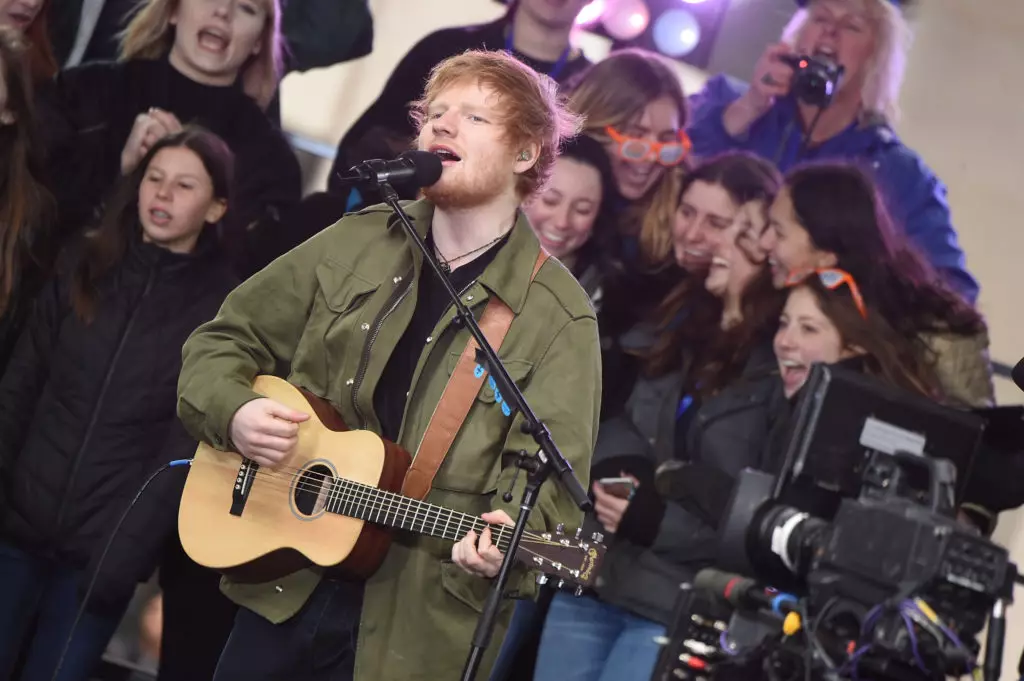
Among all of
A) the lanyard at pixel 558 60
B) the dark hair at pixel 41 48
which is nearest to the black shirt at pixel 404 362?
the lanyard at pixel 558 60

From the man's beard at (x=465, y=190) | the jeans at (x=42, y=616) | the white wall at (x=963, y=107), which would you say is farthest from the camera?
the white wall at (x=963, y=107)

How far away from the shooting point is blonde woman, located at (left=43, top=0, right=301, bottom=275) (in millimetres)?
5496

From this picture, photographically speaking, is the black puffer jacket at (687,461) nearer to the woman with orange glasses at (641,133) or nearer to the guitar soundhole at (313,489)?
the woman with orange glasses at (641,133)

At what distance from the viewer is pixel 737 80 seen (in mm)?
5418

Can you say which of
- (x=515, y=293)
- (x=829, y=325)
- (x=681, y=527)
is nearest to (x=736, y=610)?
(x=515, y=293)

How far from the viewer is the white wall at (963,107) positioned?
5.14m

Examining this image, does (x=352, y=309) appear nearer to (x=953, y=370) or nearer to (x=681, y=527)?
(x=681, y=527)

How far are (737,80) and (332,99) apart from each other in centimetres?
187

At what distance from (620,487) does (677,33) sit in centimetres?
212

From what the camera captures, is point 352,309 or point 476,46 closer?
point 352,309

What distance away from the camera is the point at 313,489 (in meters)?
3.26

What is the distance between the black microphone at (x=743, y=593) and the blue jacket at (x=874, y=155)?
8.72 ft

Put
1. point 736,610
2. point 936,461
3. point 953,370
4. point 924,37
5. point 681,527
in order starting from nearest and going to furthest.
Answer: point 936,461, point 736,610, point 681,527, point 953,370, point 924,37

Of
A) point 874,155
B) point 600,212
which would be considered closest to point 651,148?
point 600,212
